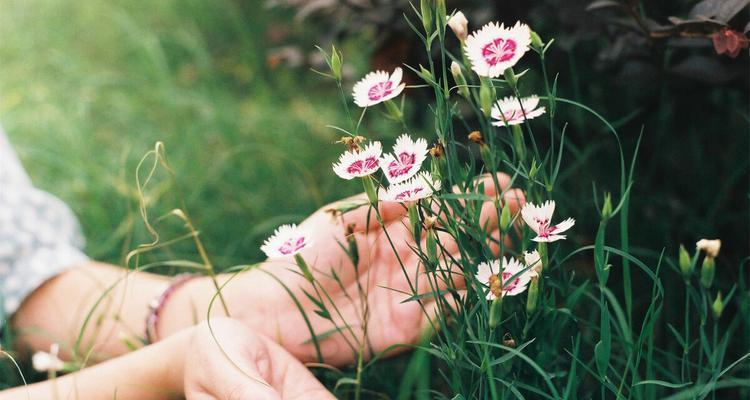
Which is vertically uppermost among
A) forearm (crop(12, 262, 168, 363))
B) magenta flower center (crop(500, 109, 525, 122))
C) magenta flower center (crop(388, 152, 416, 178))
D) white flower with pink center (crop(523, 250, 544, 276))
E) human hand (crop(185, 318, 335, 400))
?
magenta flower center (crop(500, 109, 525, 122))

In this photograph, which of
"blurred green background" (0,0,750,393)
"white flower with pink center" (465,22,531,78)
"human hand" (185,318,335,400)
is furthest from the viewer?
"blurred green background" (0,0,750,393)

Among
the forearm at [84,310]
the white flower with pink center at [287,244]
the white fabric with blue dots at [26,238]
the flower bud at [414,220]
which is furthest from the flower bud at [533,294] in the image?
the white fabric with blue dots at [26,238]

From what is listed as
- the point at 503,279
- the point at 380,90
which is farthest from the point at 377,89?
the point at 503,279

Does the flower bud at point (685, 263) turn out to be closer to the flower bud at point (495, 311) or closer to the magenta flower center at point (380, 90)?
the flower bud at point (495, 311)

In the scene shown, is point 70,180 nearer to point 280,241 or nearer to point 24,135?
point 24,135

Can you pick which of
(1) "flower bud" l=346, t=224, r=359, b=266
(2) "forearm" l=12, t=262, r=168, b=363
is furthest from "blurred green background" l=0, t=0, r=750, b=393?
(1) "flower bud" l=346, t=224, r=359, b=266

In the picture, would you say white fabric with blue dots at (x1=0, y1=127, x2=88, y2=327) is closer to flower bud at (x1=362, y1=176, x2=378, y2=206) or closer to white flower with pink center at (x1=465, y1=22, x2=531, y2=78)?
flower bud at (x1=362, y1=176, x2=378, y2=206)
